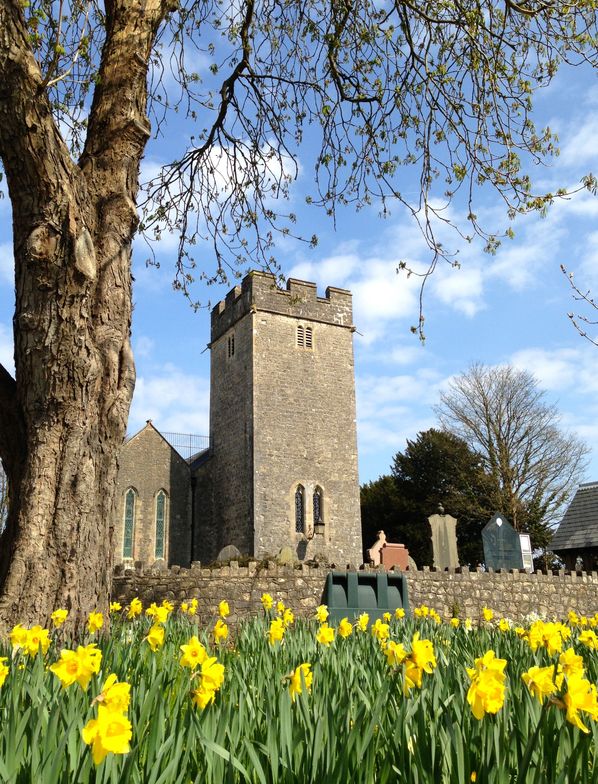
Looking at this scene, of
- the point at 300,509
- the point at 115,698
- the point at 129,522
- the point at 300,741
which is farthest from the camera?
the point at 129,522

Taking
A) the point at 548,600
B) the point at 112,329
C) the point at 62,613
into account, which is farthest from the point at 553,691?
the point at 548,600

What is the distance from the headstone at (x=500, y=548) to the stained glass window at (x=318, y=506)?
833 cm

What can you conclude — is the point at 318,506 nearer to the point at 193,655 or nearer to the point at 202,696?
the point at 193,655

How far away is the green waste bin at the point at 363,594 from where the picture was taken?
10219 millimetres

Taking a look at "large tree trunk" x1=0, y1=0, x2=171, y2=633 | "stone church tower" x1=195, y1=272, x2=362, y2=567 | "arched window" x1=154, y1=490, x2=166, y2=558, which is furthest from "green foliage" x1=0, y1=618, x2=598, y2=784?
"arched window" x1=154, y1=490, x2=166, y2=558

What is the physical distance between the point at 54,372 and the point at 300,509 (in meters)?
21.6

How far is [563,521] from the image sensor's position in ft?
80.6

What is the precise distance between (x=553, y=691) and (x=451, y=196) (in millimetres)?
6616

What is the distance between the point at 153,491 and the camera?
26.6 metres

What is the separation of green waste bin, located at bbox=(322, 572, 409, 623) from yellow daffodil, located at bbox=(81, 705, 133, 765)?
8983 millimetres

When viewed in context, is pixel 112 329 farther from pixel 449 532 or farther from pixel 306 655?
pixel 449 532

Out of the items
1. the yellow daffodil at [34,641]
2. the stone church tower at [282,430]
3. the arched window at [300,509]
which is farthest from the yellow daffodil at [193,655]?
the arched window at [300,509]

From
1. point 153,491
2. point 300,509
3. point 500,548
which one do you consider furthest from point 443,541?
point 153,491

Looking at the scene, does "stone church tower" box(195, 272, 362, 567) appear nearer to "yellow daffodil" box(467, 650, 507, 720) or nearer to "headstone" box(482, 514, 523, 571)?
"headstone" box(482, 514, 523, 571)
